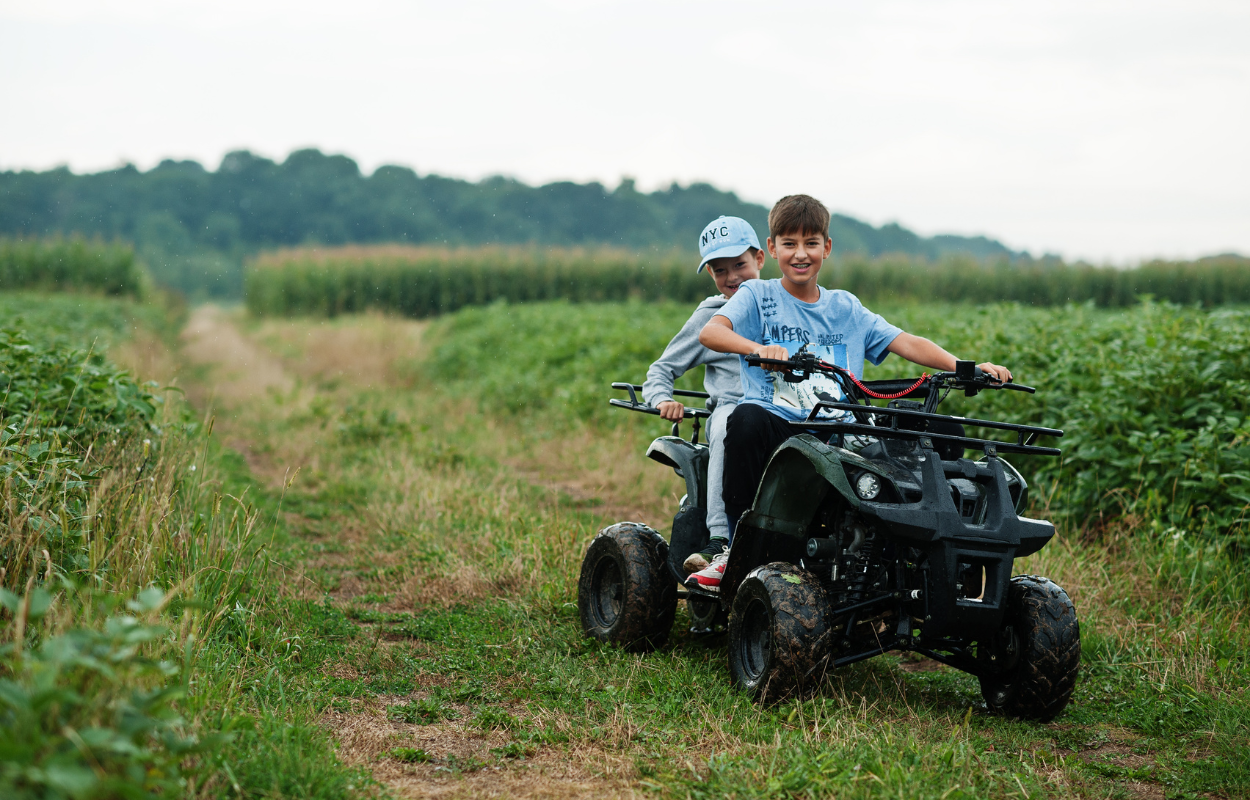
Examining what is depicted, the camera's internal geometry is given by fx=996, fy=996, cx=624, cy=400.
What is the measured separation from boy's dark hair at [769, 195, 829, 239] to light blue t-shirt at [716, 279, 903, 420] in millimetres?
274

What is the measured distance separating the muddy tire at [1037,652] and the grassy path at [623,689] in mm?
123

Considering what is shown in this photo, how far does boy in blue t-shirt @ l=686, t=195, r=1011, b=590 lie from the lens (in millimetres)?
4332

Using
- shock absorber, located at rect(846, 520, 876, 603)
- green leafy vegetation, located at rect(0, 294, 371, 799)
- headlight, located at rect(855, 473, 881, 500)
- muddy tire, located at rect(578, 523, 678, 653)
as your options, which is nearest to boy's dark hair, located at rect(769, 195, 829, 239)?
headlight, located at rect(855, 473, 881, 500)

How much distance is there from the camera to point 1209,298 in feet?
88.3

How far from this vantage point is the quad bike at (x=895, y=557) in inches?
146

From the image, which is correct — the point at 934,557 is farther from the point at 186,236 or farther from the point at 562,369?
the point at 186,236

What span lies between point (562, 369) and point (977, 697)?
10.8 metres

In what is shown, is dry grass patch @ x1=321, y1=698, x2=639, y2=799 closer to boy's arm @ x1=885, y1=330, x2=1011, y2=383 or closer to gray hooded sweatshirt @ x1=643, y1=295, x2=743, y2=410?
gray hooded sweatshirt @ x1=643, y1=295, x2=743, y2=410

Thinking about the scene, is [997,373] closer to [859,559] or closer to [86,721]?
[859,559]

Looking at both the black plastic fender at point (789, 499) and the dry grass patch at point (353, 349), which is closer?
the black plastic fender at point (789, 499)

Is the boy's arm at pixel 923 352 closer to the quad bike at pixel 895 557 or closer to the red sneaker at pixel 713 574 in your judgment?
the quad bike at pixel 895 557

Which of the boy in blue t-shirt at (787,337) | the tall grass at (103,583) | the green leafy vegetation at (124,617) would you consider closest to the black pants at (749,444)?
the boy in blue t-shirt at (787,337)

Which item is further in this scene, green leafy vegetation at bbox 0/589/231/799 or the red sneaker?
the red sneaker

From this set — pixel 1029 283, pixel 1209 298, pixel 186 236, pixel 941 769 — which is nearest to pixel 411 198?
pixel 186 236
